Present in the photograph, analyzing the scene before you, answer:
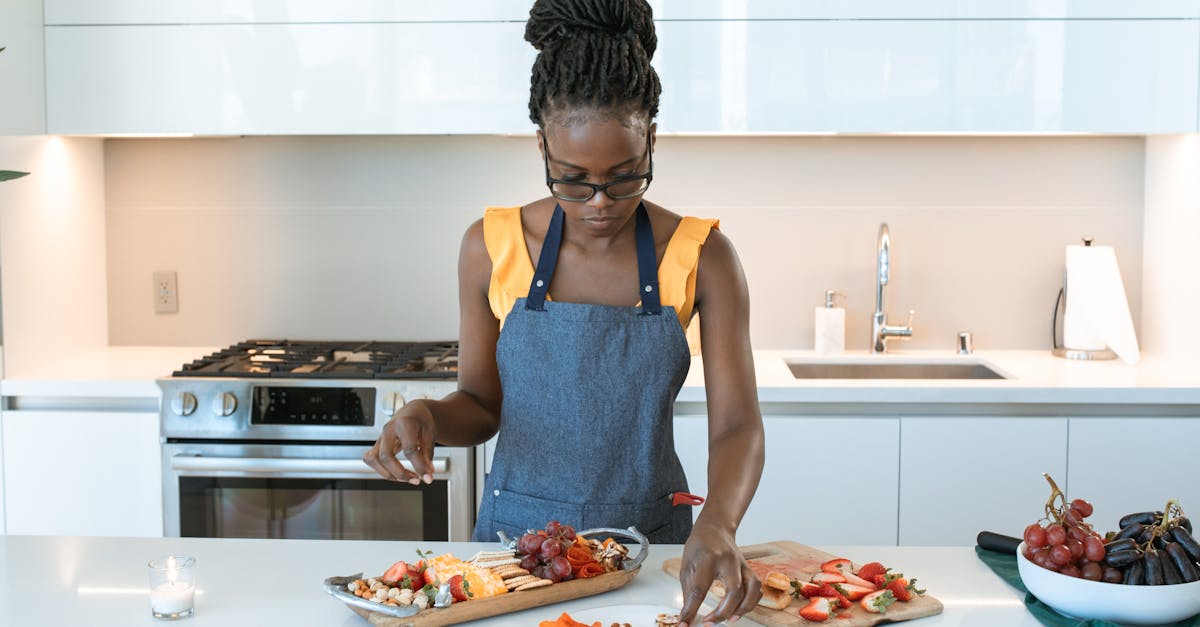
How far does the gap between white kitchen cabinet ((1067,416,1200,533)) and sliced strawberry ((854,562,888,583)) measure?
1522 millimetres

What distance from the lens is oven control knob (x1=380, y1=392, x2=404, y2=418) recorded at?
289 cm

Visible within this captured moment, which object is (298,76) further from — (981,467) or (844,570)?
(844,570)

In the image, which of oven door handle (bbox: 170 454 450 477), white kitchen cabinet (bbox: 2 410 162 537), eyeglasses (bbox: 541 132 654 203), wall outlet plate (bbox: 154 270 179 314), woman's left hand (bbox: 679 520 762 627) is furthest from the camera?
wall outlet plate (bbox: 154 270 179 314)

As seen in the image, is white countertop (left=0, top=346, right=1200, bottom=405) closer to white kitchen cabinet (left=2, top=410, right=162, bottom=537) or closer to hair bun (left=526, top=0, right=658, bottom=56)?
white kitchen cabinet (left=2, top=410, right=162, bottom=537)

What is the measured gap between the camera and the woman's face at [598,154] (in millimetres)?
1685

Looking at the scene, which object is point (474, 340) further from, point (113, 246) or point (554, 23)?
point (113, 246)

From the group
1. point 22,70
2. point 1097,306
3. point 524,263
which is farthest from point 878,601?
point 22,70

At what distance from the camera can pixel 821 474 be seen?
294 centimetres

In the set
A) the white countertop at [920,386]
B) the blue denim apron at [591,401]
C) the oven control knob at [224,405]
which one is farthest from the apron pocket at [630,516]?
the oven control knob at [224,405]

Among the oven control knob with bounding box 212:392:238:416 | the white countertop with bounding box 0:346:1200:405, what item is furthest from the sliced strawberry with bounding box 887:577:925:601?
the oven control knob with bounding box 212:392:238:416

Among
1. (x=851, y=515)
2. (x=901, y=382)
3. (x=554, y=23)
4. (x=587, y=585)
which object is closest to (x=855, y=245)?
(x=901, y=382)

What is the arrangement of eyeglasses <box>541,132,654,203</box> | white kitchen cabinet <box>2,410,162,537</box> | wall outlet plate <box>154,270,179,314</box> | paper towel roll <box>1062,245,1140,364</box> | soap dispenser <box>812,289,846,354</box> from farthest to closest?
wall outlet plate <box>154,270,179,314</box>, soap dispenser <box>812,289,846,354</box>, paper towel roll <box>1062,245,1140,364</box>, white kitchen cabinet <box>2,410,162,537</box>, eyeglasses <box>541,132,654,203</box>

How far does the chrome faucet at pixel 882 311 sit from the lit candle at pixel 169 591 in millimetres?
2263

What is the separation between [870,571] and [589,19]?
840 mm
